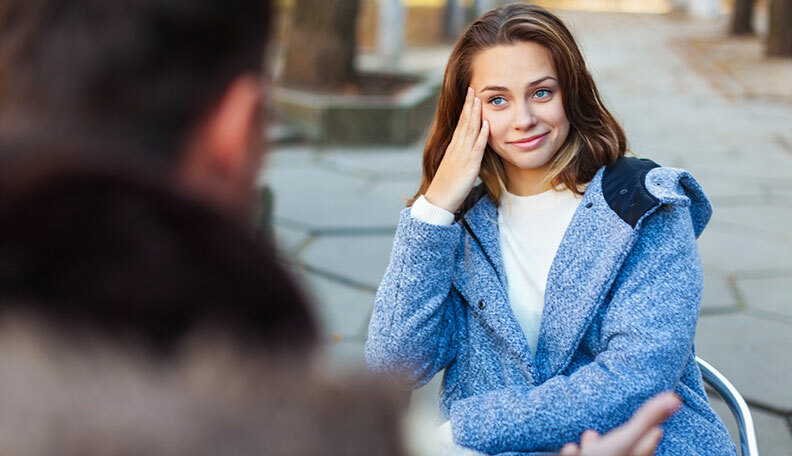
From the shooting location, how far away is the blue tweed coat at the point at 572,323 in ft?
5.16

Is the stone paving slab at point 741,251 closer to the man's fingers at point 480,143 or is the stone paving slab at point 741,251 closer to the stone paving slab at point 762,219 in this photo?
the stone paving slab at point 762,219

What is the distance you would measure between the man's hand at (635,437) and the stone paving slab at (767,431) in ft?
4.64

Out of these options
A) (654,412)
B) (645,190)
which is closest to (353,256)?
(645,190)

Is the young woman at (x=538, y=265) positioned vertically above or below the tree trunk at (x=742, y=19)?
below

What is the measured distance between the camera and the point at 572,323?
170 cm

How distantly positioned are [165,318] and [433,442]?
3.78 ft

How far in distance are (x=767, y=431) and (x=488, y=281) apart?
4.32ft

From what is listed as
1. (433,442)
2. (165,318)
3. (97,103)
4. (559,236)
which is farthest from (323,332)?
(559,236)

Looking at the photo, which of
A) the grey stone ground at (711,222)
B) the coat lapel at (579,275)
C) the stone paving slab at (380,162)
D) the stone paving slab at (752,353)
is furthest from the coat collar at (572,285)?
the stone paving slab at (380,162)

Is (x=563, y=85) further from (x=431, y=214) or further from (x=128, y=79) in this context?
(x=128, y=79)

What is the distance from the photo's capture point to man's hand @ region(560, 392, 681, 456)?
1.19 meters

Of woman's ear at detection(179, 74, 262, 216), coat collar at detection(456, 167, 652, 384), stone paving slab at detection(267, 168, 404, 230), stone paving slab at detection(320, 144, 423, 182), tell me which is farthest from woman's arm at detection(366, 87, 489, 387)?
stone paving slab at detection(320, 144, 423, 182)

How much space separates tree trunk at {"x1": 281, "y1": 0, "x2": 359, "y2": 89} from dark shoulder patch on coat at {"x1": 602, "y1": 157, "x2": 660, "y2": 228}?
19.0 feet

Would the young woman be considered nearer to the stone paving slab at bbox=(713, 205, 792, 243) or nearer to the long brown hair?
the long brown hair
